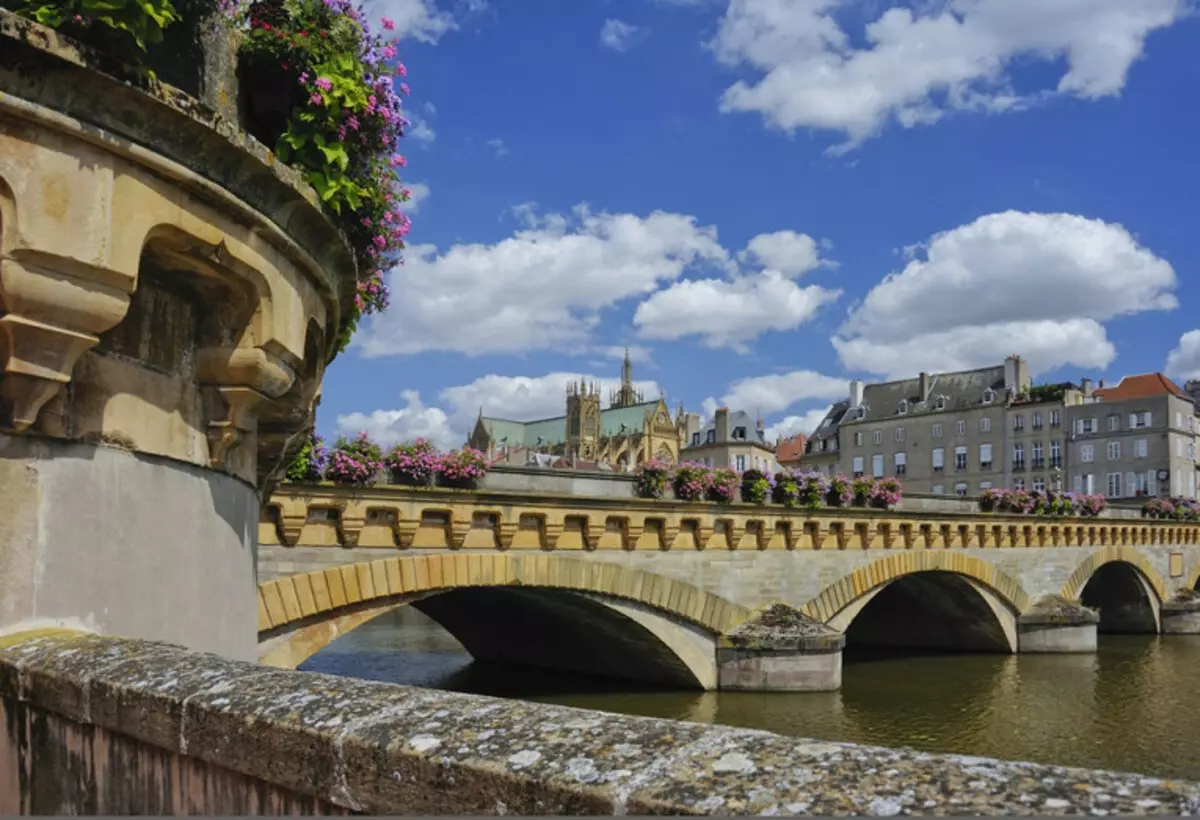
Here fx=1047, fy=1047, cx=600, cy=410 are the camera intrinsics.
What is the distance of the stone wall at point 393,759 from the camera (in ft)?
6.04

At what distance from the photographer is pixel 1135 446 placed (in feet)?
208

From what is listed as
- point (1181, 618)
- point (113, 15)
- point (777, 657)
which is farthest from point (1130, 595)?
point (113, 15)

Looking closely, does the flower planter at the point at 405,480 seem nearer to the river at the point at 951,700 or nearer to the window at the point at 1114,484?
the river at the point at 951,700

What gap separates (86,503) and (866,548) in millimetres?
20985

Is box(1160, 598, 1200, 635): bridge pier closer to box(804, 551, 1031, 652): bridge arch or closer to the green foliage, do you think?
box(804, 551, 1031, 652): bridge arch

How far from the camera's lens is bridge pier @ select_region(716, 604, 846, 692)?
18.9 m

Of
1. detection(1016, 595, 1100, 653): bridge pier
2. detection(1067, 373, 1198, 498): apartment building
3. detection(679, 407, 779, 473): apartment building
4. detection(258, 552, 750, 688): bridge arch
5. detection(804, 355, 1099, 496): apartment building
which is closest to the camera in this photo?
detection(258, 552, 750, 688): bridge arch

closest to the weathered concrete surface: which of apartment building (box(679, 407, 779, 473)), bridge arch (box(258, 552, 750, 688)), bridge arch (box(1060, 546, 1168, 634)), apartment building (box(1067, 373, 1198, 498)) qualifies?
bridge arch (box(258, 552, 750, 688))

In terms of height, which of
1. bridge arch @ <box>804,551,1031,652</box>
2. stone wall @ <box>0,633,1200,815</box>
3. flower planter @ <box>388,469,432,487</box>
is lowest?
bridge arch @ <box>804,551,1031,652</box>

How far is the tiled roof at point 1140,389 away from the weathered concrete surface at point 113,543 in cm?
6875

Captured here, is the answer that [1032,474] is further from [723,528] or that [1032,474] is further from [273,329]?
[273,329]

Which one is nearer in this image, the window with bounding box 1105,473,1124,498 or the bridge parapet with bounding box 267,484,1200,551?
the bridge parapet with bounding box 267,484,1200,551

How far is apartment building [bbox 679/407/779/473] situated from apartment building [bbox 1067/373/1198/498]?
2280cm

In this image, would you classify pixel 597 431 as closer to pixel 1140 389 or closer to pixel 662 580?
pixel 1140 389
